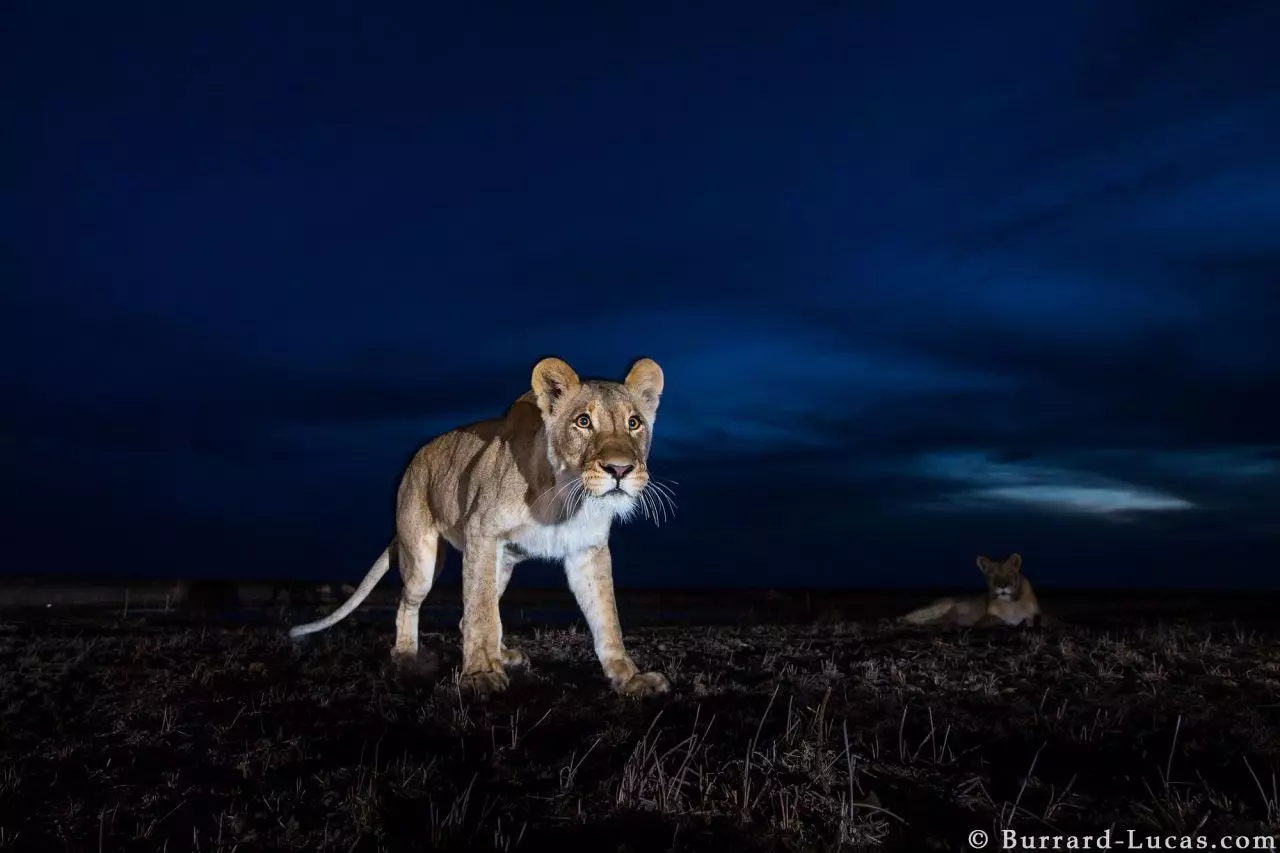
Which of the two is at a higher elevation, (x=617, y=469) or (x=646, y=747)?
(x=617, y=469)

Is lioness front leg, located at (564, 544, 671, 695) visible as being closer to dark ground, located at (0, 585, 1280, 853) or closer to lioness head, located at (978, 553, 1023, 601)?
dark ground, located at (0, 585, 1280, 853)

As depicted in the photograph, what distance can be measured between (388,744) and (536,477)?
7.33 ft

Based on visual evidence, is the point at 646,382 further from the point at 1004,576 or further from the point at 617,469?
the point at 1004,576

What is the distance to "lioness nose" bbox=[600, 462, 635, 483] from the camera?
5.57m

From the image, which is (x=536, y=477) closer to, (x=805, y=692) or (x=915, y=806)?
(x=805, y=692)

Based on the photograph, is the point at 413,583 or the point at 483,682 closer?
the point at 483,682

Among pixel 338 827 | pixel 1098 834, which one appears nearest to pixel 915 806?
pixel 1098 834

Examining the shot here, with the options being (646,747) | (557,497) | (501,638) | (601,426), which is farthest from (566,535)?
(646,747)

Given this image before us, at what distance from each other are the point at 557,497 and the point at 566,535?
28 centimetres

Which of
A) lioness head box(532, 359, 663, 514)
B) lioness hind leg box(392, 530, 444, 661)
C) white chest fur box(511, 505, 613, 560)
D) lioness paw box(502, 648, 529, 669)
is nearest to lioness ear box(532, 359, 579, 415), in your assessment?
lioness head box(532, 359, 663, 514)

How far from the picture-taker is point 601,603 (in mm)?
6754

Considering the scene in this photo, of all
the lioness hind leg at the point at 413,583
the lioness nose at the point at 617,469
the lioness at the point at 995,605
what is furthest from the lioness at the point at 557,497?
the lioness at the point at 995,605

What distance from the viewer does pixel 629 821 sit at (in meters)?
3.53

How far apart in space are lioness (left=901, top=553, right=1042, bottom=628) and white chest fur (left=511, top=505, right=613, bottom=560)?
840cm
